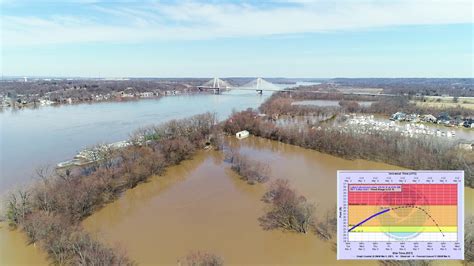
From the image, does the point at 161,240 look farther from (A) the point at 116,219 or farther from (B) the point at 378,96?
(B) the point at 378,96

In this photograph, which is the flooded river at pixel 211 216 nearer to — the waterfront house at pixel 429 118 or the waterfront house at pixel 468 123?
the waterfront house at pixel 468 123

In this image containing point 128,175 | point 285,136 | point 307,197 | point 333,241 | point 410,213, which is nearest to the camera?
point 410,213

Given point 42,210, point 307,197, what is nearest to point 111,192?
point 42,210

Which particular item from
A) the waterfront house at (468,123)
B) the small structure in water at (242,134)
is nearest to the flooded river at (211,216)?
the small structure in water at (242,134)

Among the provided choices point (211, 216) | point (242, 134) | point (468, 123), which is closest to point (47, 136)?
point (242, 134)

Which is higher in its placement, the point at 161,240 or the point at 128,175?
the point at 128,175

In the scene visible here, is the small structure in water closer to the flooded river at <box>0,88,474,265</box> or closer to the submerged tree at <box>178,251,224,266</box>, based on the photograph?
the flooded river at <box>0,88,474,265</box>
